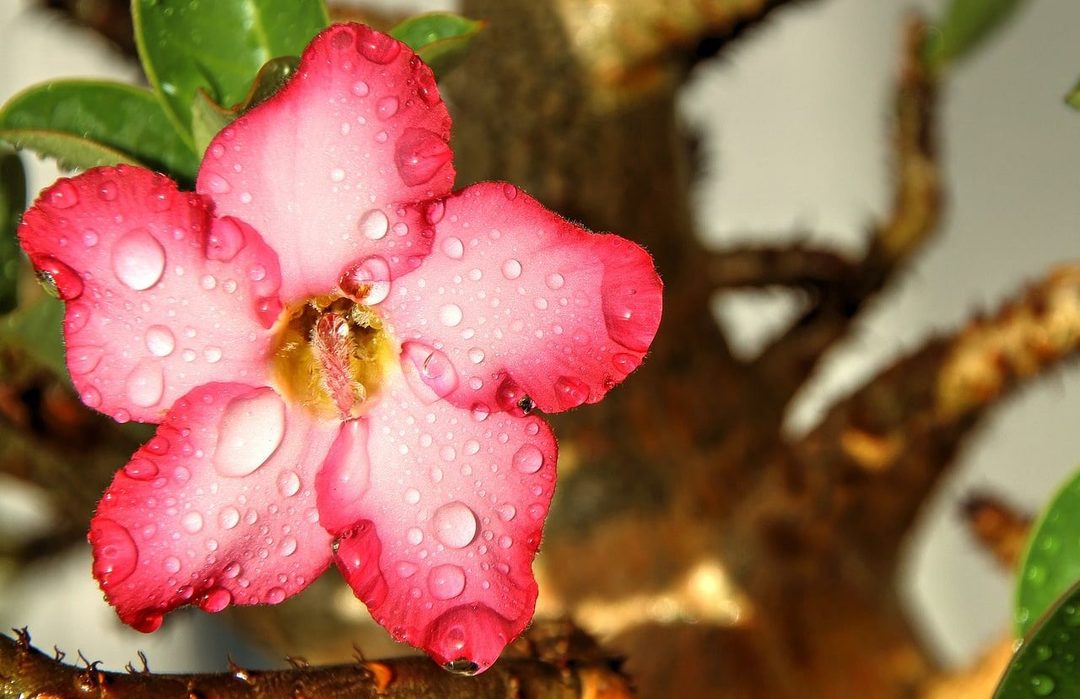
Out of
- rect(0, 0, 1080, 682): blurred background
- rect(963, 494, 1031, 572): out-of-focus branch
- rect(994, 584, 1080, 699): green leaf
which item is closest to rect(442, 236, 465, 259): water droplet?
rect(994, 584, 1080, 699): green leaf

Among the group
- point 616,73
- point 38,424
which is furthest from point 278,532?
point 616,73

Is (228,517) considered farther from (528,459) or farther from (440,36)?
(440,36)

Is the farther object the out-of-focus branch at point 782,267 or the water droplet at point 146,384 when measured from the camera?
the out-of-focus branch at point 782,267

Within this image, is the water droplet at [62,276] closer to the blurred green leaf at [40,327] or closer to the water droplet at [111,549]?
the water droplet at [111,549]

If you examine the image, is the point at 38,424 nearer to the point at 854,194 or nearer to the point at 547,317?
the point at 547,317

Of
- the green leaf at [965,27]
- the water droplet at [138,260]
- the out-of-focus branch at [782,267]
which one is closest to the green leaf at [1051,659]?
the water droplet at [138,260]

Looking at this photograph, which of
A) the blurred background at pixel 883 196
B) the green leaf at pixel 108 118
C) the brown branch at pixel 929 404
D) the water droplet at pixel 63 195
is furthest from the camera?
the blurred background at pixel 883 196

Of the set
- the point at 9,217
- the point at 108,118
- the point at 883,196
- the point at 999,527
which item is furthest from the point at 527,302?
the point at 883,196

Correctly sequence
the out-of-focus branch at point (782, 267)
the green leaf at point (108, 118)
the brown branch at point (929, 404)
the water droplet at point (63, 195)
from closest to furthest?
the water droplet at point (63, 195) < the green leaf at point (108, 118) < the brown branch at point (929, 404) < the out-of-focus branch at point (782, 267)
